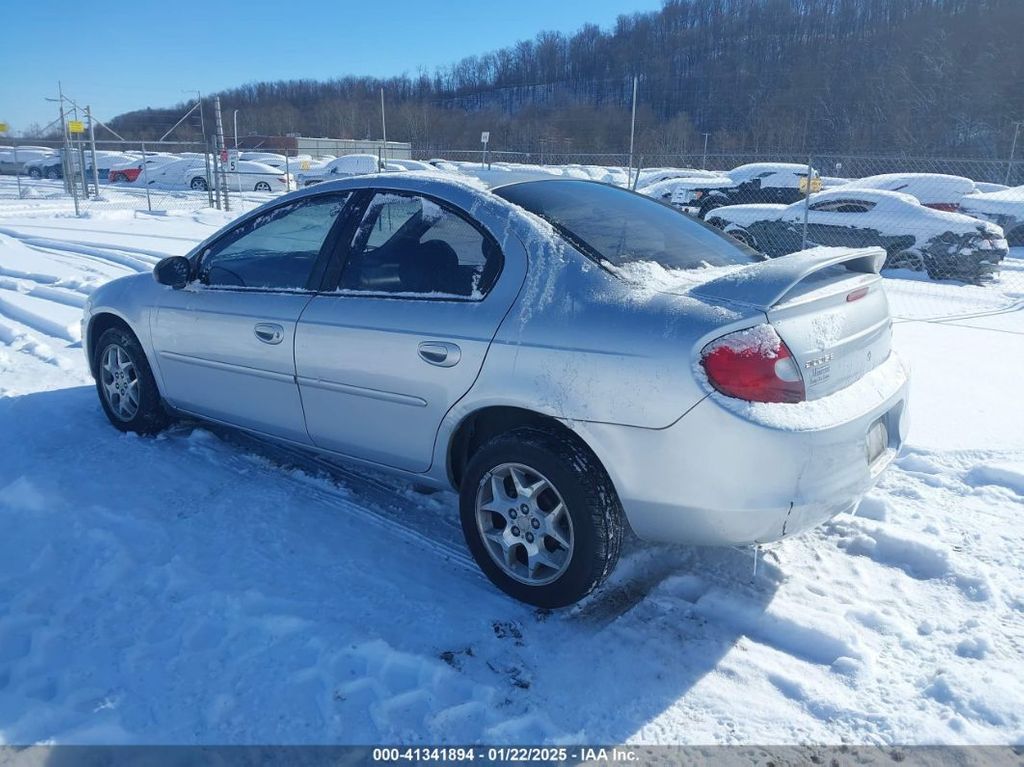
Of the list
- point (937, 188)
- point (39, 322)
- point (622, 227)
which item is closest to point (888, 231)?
point (937, 188)

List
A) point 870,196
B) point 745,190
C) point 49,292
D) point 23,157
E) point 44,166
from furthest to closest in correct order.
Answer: point 23,157, point 44,166, point 745,190, point 870,196, point 49,292

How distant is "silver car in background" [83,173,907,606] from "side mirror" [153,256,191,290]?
10.2 inches

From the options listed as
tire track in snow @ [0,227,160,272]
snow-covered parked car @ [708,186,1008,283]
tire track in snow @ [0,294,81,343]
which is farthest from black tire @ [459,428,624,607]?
snow-covered parked car @ [708,186,1008,283]

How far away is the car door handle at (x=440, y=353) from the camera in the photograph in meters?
2.97

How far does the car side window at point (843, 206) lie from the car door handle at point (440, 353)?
1245cm

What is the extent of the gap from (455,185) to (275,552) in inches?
68.8

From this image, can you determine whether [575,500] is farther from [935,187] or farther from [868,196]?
[935,187]

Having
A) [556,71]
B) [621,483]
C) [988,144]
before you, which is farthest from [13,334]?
[556,71]

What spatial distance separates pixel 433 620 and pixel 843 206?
13043 mm

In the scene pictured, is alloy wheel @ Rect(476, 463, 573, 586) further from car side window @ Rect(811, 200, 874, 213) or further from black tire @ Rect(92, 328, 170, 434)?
car side window @ Rect(811, 200, 874, 213)

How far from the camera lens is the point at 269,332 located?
3650 millimetres

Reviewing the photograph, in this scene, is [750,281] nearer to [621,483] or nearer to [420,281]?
[621,483]

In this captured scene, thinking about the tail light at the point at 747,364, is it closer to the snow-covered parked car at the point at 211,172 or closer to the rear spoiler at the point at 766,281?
the rear spoiler at the point at 766,281

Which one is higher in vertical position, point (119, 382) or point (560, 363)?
point (560, 363)
